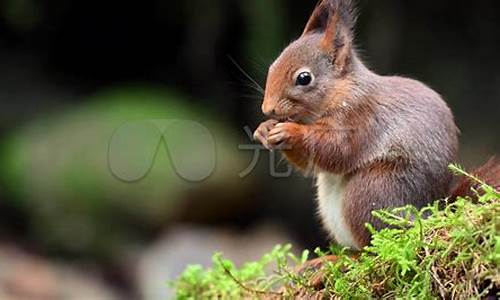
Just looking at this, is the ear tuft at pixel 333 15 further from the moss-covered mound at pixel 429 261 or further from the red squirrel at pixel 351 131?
the moss-covered mound at pixel 429 261

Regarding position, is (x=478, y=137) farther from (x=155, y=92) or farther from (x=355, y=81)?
(x=355, y=81)

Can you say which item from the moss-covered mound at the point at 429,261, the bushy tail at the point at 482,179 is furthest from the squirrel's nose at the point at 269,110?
the bushy tail at the point at 482,179

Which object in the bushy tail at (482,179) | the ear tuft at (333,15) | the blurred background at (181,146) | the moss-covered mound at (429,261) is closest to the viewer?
the moss-covered mound at (429,261)

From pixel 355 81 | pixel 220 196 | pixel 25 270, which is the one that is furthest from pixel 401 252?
pixel 25 270

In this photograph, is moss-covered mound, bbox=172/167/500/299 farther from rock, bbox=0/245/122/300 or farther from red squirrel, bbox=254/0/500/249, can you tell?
rock, bbox=0/245/122/300

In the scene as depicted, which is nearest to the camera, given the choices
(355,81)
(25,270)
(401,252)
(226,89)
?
(401,252)

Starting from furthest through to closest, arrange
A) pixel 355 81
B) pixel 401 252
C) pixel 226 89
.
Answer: pixel 226 89 < pixel 355 81 < pixel 401 252

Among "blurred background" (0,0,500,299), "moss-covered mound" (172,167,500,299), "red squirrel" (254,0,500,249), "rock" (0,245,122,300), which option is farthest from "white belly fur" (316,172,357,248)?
"rock" (0,245,122,300)
